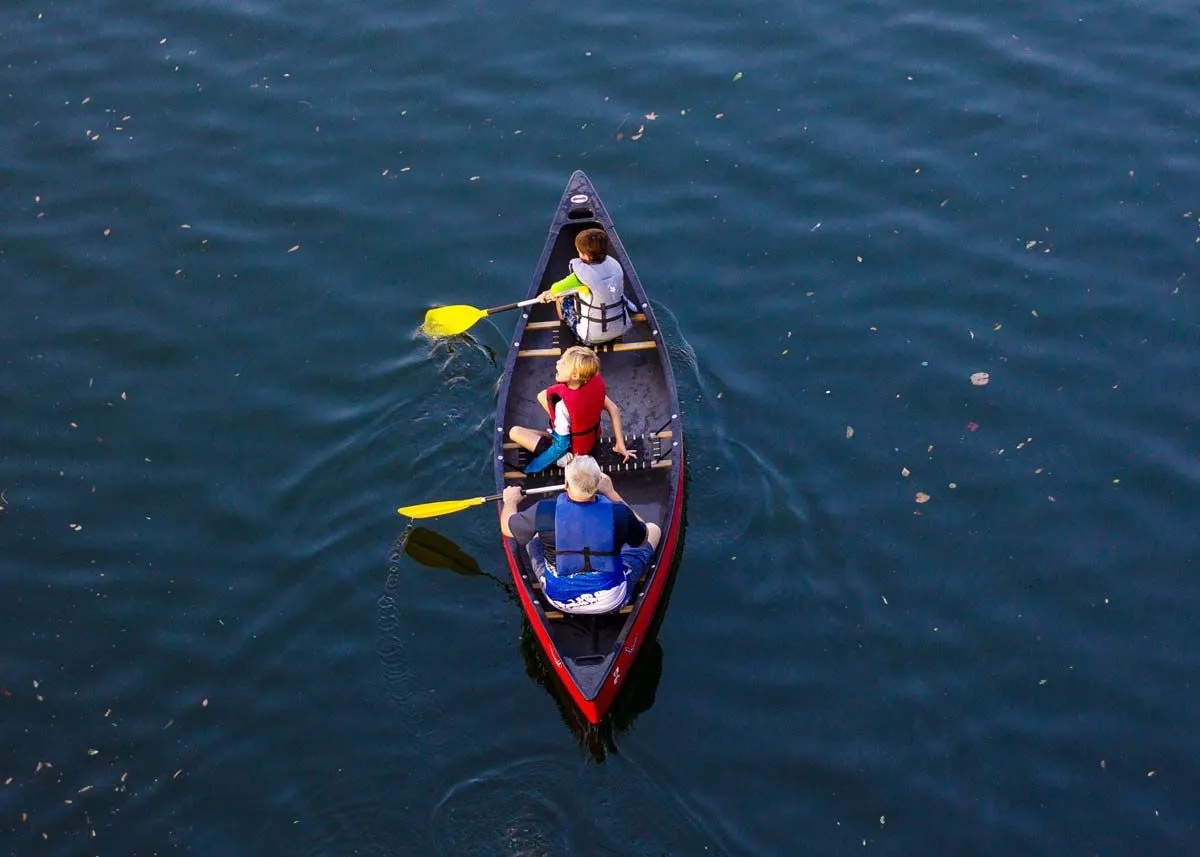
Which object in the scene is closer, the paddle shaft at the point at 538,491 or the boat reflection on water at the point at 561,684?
the boat reflection on water at the point at 561,684

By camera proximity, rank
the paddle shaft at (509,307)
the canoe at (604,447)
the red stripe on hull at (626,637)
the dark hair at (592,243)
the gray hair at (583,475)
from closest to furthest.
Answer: the gray hair at (583,475), the red stripe on hull at (626,637), the canoe at (604,447), the dark hair at (592,243), the paddle shaft at (509,307)

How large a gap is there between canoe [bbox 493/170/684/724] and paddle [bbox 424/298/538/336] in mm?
740

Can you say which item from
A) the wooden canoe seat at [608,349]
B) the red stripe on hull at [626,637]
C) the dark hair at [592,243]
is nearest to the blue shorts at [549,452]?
the red stripe on hull at [626,637]

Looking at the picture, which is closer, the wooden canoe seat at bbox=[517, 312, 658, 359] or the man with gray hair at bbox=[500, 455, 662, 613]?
the man with gray hair at bbox=[500, 455, 662, 613]

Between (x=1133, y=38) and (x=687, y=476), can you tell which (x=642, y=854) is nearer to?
(x=687, y=476)

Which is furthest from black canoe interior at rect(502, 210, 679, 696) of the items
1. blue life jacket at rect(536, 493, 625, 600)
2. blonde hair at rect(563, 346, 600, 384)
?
blonde hair at rect(563, 346, 600, 384)

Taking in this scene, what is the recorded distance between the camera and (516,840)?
45.6 feet

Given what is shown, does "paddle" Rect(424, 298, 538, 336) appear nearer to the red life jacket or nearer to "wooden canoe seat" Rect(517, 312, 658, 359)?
"wooden canoe seat" Rect(517, 312, 658, 359)

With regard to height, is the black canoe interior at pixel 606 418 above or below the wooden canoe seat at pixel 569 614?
above

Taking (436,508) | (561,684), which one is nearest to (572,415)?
(436,508)

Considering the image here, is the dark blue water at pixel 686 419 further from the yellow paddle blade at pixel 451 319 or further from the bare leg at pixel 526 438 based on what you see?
the bare leg at pixel 526 438

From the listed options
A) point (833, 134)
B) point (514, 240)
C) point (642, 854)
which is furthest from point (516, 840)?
point (833, 134)

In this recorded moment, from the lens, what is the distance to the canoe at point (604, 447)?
49.6ft

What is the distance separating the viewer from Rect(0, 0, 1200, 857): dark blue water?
48.3ft
